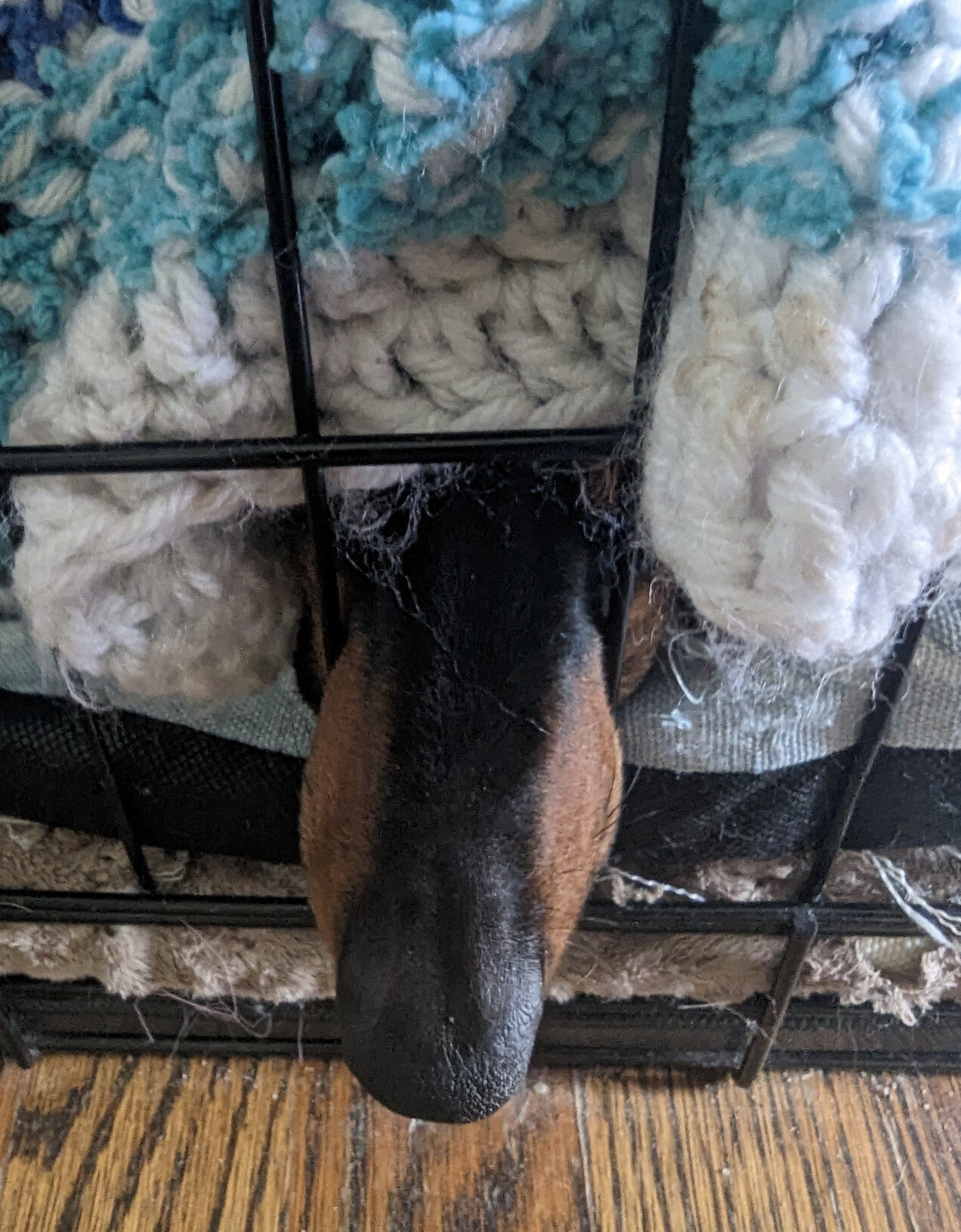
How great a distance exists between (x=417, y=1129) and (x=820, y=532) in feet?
1.97

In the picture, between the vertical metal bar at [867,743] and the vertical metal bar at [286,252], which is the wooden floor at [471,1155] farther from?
the vertical metal bar at [286,252]

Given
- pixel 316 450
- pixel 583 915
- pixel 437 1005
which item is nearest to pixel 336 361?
pixel 316 450

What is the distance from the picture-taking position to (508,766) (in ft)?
1.54

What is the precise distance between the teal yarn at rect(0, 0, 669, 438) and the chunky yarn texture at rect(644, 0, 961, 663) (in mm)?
46

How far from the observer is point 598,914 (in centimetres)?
65

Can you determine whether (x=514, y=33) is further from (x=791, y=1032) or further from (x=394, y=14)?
(x=791, y=1032)

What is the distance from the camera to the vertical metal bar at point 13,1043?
29.8 inches

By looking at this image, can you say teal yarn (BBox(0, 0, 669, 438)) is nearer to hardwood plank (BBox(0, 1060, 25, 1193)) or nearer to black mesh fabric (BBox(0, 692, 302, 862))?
black mesh fabric (BBox(0, 692, 302, 862))

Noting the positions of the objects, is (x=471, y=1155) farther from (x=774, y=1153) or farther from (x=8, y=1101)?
(x=8, y=1101)

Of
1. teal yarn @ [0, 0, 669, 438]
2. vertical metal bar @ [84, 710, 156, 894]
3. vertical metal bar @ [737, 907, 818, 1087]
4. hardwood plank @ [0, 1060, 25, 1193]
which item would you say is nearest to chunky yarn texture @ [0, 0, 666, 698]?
teal yarn @ [0, 0, 669, 438]

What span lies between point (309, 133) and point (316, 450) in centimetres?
12

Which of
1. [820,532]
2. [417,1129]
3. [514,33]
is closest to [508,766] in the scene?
[820,532]

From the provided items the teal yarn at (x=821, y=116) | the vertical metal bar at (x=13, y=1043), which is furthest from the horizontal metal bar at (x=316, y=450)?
the vertical metal bar at (x=13, y=1043)

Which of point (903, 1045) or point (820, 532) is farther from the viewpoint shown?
point (903, 1045)
